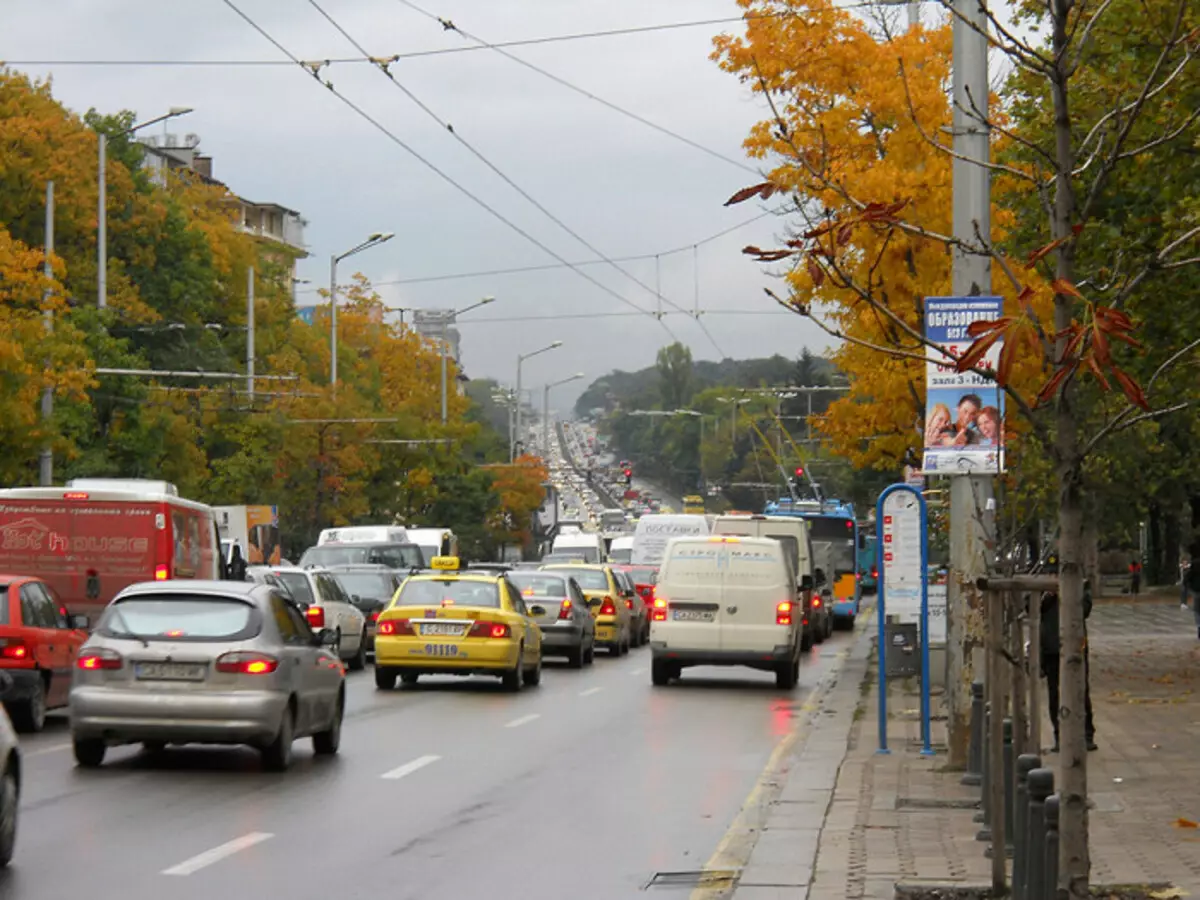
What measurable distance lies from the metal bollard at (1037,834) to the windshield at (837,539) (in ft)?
170

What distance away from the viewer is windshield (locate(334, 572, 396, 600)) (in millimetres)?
38438

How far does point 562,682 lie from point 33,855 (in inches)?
753

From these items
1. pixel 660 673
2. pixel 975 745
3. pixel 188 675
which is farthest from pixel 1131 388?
pixel 660 673

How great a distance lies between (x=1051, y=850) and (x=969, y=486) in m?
9.21

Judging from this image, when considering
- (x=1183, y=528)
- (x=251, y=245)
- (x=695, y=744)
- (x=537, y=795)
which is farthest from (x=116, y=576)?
(x=251, y=245)

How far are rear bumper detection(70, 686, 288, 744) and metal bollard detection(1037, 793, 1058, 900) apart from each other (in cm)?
929

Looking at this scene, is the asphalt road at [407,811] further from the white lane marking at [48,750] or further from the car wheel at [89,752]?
the car wheel at [89,752]

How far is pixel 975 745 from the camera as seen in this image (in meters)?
15.0

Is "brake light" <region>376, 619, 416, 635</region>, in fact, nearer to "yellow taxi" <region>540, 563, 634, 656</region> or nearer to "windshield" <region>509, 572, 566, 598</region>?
"windshield" <region>509, 572, 566, 598</region>

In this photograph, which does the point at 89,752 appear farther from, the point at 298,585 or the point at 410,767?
the point at 298,585

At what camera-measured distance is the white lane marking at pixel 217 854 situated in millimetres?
11039

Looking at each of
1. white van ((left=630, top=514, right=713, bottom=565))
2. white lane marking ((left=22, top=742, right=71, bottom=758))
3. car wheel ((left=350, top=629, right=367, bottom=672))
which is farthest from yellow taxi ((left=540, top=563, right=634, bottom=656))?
white lane marking ((left=22, top=742, right=71, bottom=758))

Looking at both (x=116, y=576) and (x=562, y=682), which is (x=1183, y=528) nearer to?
(x=562, y=682)

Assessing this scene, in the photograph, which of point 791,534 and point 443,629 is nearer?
point 443,629
